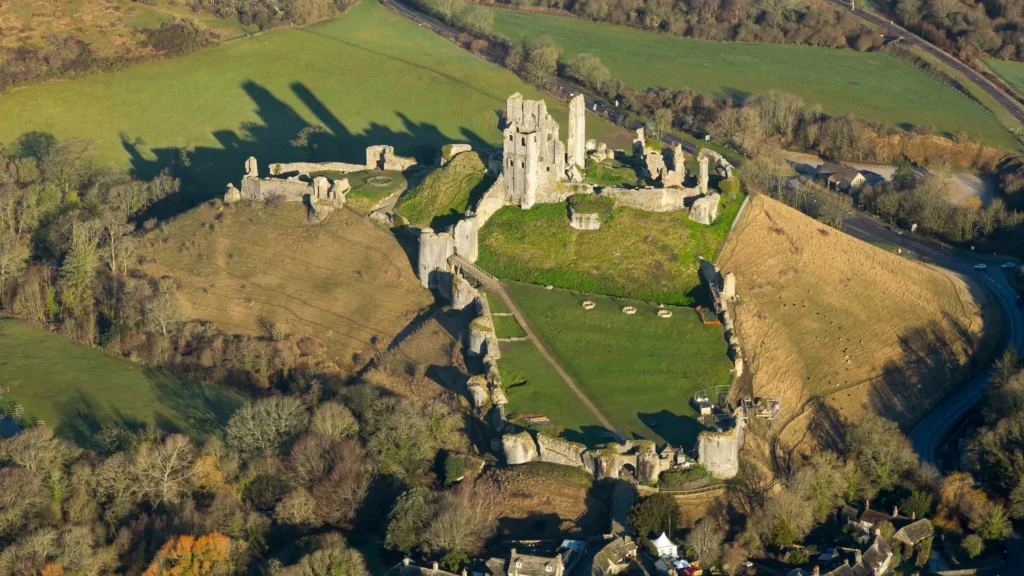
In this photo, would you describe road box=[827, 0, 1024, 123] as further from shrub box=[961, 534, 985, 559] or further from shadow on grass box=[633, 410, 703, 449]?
shadow on grass box=[633, 410, 703, 449]

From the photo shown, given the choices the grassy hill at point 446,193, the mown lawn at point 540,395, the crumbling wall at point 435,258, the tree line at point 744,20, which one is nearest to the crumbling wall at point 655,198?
the grassy hill at point 446,193

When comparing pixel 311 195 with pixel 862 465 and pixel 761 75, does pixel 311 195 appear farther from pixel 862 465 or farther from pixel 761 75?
pixel 761 75

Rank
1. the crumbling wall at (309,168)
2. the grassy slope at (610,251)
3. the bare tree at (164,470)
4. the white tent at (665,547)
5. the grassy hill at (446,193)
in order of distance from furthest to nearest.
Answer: the crumbling wall at (309,168), the grassy hill at (446,193), the grassy slope at (610,251), the bare tree at (164,470), the white tent at (665,547)

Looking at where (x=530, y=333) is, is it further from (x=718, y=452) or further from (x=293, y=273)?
(x=293, y=273)

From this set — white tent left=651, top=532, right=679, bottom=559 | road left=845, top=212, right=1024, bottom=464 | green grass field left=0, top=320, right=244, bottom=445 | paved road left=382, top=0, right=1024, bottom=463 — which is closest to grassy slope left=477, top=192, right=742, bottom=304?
paved road left=382, top=0, right=1024, bottom=463

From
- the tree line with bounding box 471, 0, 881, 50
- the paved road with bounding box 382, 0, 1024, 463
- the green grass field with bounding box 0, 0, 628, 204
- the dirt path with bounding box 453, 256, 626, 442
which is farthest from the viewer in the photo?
the tree line with bounding box 471, 0, 881, 50

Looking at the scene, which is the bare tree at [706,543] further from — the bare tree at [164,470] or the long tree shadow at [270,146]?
the long tree shadow at [270,146]
